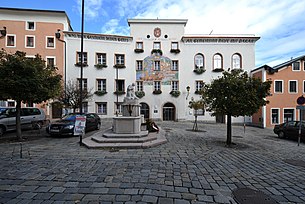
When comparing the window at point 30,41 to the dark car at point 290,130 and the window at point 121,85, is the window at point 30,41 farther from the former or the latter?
the dark car at point 290,130

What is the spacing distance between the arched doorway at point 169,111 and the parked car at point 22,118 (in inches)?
616

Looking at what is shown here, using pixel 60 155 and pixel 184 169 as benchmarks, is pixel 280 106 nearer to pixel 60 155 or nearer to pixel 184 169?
pixel 184 169

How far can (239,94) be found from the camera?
27.2 ft

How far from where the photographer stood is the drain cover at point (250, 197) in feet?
11.3

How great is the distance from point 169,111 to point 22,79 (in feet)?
62.9

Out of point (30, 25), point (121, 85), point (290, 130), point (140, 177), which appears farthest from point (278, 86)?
point (30, 25)

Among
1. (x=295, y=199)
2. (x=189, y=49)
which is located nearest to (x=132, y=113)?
(x=295, y=199)

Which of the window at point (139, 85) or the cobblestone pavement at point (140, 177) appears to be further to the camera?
the window at point (139, 85)

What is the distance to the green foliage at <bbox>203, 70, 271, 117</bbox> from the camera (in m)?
8.23

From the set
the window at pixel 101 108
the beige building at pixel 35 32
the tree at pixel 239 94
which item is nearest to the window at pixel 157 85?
the window at pixel 101 108

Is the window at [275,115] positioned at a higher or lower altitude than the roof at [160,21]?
lower

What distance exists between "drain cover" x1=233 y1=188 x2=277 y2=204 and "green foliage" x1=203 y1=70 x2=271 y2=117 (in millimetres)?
5125

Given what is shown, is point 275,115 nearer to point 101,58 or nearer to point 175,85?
point 175,85

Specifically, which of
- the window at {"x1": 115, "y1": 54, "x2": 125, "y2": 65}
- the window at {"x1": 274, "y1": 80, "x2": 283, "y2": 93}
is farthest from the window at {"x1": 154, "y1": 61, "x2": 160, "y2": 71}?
the window at {"x1": 274, "y1": 80, "x2": 283, "y2": 93}
